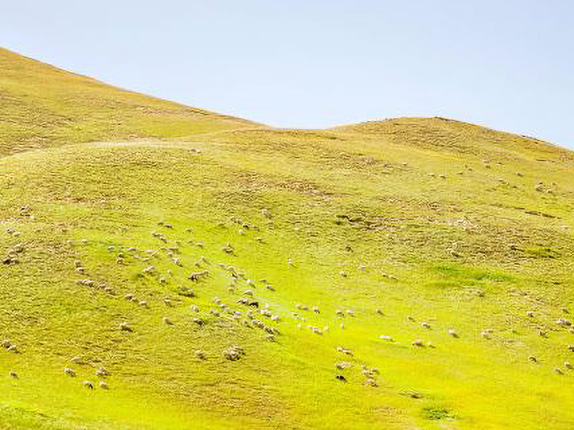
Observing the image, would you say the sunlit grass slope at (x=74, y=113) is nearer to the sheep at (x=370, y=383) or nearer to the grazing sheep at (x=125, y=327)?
the grazing sheep at (x=125, y=327)

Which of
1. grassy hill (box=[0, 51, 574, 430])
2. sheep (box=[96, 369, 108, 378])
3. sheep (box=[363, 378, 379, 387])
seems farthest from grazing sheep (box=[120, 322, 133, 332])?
sheep (box=[363, 378, 379, 387])

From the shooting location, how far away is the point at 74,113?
284ft

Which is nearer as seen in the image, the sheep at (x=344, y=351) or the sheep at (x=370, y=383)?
the sheep at (x=370, y=383)

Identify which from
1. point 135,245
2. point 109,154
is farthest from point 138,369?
point 109,154

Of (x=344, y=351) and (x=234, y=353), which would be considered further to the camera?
(x=344, y=351)

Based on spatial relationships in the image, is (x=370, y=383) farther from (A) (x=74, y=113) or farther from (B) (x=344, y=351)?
(A) (x=74, y=113)

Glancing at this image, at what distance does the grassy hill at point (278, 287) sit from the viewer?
26.1m

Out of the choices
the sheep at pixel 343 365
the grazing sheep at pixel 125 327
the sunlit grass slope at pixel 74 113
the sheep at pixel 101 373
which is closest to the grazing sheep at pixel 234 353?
the grazing sheep at pixel 125 327

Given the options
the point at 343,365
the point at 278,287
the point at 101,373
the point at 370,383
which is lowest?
the point at 101,373

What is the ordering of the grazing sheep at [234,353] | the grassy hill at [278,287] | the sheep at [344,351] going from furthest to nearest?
the sheep at [344,351]
the grazing sheep at [234,353]
the grassy hill at [278,287]

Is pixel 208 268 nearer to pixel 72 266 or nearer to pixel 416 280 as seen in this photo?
pixel 72 266

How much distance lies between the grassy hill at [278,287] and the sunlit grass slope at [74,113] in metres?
1.69

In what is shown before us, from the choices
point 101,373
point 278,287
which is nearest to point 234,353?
point 101,373

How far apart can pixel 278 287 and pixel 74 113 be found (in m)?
54.4
